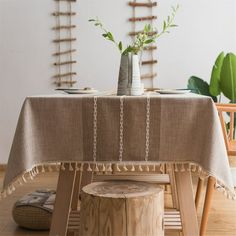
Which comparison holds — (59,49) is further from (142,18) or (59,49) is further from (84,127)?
(84,127)

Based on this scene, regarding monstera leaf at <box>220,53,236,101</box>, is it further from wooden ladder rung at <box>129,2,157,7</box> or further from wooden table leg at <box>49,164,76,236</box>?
wooden table leg at <box>49,164,76,236</box>

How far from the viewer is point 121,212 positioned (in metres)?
1.79

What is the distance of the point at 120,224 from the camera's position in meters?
1.79

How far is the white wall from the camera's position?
4496mm

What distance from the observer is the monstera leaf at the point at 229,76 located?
3842 millimetres

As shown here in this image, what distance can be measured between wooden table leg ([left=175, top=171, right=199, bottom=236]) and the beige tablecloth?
0.49ft

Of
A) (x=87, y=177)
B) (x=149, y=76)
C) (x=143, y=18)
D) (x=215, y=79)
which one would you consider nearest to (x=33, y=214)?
(x=87, y=177)

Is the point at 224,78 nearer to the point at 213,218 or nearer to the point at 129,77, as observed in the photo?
the point at 213,218

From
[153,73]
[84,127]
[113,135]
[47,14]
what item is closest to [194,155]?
[113,135]

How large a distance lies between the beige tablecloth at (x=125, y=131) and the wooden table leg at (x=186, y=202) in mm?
148

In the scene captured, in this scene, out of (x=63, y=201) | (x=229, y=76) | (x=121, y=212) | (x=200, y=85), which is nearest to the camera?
(x=121, y=212)

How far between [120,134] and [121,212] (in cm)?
34

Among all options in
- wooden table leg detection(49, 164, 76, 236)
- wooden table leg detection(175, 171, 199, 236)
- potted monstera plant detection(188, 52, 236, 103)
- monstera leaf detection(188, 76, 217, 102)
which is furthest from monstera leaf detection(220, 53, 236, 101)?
wooden table leg detection(49, 164, 76, 236)

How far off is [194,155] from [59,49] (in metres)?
2.81
